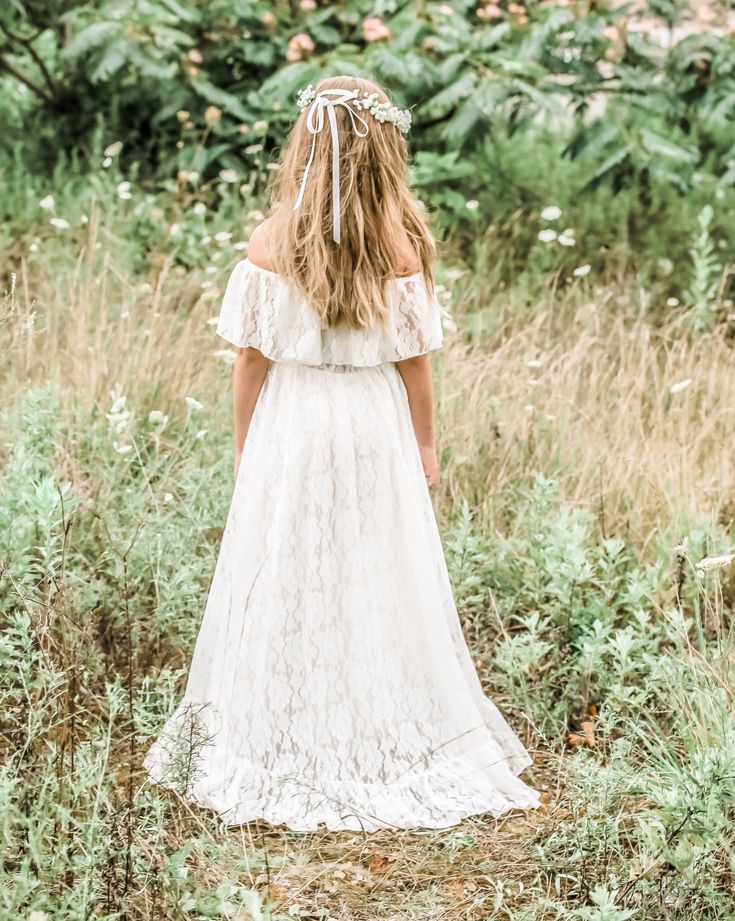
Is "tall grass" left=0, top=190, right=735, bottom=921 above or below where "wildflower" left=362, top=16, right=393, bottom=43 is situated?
below

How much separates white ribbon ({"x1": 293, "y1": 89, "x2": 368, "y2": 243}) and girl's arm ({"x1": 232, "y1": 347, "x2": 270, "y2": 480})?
40 centimetres

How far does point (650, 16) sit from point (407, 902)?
4.46m

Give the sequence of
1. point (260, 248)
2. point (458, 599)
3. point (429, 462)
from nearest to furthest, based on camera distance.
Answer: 1. point (260, 248)
2. point (429, 462)
3. point (458, 599)

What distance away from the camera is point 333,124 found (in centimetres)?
249

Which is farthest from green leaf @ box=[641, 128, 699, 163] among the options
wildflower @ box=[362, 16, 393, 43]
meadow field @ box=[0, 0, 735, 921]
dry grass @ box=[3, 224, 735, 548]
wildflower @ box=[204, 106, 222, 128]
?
wildflower @ box=[204, 106, 222, 128]

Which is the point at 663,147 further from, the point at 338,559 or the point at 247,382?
the point at 338,559

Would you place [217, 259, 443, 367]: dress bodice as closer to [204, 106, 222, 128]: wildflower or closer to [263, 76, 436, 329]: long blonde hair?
[263, 76, 436, 329]: long blonde hair

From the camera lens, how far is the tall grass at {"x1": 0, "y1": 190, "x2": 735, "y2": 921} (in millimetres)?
2178

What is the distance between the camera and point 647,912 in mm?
2176

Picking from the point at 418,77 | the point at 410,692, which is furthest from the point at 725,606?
the point at 418,77

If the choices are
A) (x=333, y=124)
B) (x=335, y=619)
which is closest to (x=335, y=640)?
(x=335, y=619)

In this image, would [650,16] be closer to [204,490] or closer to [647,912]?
[204,490]

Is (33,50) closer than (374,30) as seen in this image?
No

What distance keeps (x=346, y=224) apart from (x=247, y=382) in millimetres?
498
